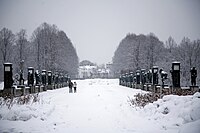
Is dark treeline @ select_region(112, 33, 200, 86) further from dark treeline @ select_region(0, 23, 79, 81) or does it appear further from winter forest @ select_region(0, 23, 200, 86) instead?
dark treeline @ select_region(0, 23, 79, 81)

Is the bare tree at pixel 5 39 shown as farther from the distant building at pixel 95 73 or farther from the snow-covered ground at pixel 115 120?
the distant building at pixel 95 73

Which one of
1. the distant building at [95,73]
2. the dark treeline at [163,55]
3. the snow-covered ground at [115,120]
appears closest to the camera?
the snow-covered ground at [115,120]

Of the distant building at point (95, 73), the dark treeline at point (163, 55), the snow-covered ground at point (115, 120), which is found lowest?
the snow-covered ground at point (115, 120)

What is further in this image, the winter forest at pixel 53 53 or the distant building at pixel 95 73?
the distant building at pixel 95 73

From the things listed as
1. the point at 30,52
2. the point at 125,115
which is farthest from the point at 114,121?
the point at 30,52

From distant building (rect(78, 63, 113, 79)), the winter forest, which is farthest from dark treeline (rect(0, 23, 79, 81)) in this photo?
distant building (rect(78, 63, 113, 79))

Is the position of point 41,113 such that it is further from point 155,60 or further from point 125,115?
point 155,60

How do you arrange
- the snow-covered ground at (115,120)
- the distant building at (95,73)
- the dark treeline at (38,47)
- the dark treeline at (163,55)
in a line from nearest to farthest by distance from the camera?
the snow-covered ground at (115,120) < the dark treeline at (38,47) < the dark treeline at (163,55) < the distant building at (95,73)

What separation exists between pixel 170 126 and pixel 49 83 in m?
33.2

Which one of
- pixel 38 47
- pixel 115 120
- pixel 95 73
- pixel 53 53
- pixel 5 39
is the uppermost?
pixel 5 39

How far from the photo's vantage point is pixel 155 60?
6312 cm

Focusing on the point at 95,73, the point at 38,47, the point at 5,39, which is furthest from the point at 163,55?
the point at 95,73

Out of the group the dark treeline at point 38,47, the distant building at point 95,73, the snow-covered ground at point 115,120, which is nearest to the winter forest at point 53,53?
the dark treeline at point 38,47

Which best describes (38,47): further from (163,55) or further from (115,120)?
(115,120)
